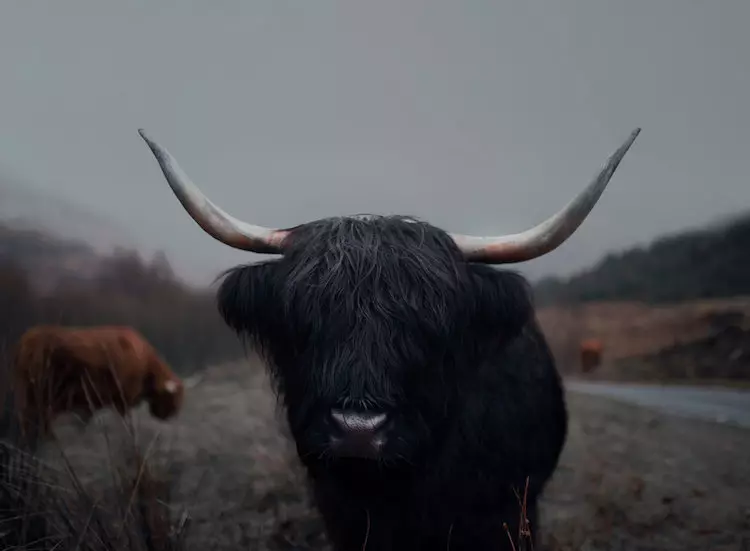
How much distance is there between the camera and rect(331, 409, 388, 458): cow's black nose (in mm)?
Result: 1985

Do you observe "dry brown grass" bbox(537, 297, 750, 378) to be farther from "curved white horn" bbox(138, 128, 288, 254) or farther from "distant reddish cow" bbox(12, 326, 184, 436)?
"distant reddish cow" bbox(12, 326, 184, 436)

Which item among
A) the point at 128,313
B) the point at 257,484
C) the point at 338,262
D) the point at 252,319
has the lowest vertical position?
the point at 257,484

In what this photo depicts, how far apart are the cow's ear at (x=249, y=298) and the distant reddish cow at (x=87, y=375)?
68cm

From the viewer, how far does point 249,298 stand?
261 cm

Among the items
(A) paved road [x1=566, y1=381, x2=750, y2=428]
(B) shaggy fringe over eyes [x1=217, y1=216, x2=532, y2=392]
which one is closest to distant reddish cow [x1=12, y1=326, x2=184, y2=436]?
(B) shaggy fringe over eyes [x1=217, y1=216, x2=532, y2=392]

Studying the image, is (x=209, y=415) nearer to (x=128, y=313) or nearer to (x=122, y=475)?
(x=128, y=313)

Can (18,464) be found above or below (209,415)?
above

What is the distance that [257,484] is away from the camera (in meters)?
4.69

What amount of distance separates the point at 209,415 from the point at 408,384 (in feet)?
12.8

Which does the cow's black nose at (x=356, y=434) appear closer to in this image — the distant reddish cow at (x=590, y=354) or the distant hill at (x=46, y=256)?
the distant hill at (x=46, y=256)

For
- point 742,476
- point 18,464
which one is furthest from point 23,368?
point 742,476

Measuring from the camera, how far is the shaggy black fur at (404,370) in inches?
86.7

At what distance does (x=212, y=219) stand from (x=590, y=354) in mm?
3553

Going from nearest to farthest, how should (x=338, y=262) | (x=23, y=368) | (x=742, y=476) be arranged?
(x=338, y=262), (x=23, y=368), (x=742, y=476)
